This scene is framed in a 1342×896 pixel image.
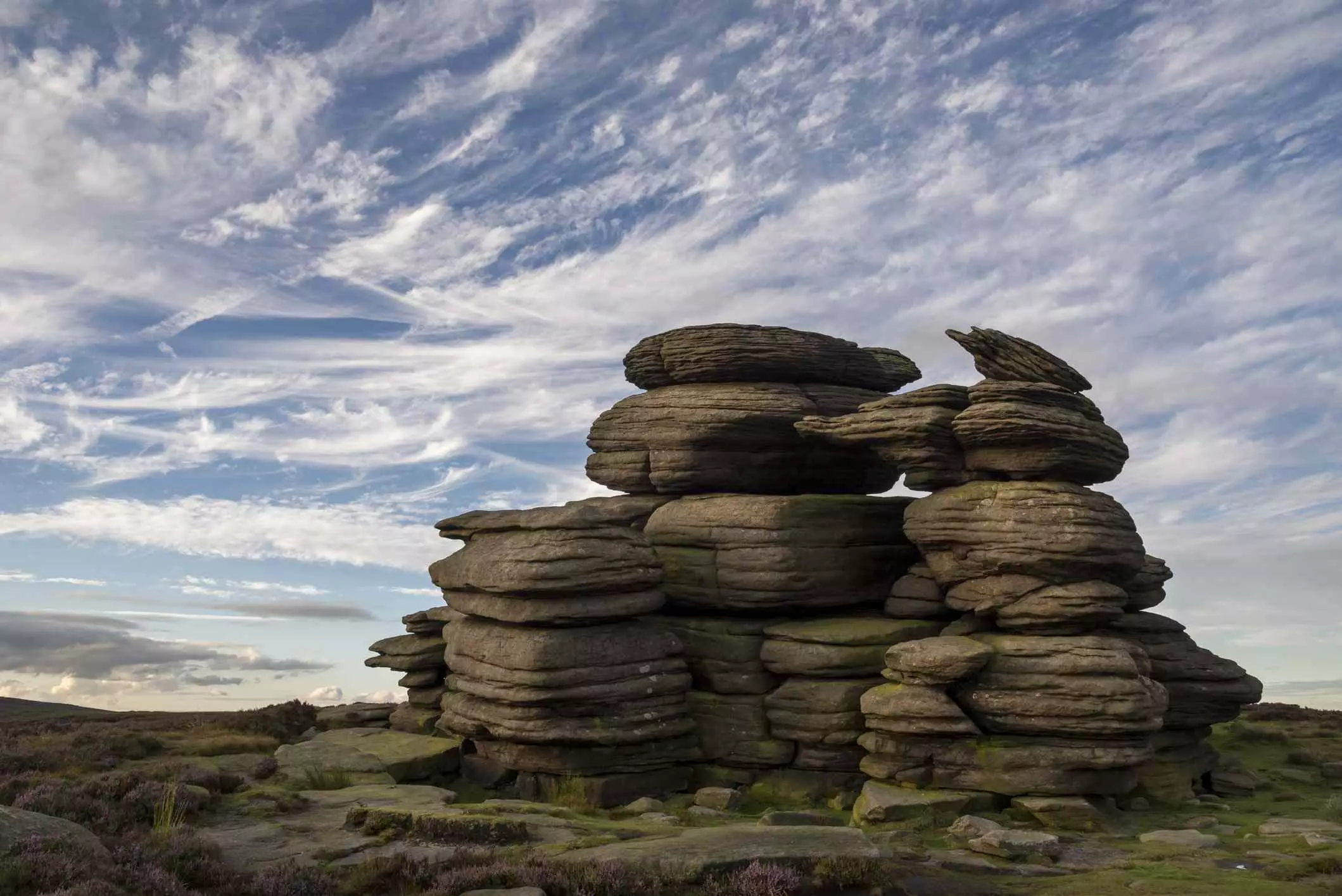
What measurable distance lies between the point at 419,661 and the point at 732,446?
553 inches

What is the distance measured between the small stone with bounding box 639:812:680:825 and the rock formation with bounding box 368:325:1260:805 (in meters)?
5.01

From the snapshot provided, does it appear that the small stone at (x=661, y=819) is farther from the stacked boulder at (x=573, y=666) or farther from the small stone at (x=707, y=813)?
the stacked boulder at (x=573, y=666)

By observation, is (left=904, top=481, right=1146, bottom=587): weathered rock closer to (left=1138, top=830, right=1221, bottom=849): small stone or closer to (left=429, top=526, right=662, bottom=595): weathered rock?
(left=1138, top=830, right=1221, bottom=849): small stone

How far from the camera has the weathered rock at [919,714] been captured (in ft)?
85.9

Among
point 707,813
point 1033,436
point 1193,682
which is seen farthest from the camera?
point 1193,682

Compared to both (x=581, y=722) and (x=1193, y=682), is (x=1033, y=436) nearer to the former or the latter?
(x=1193, y=682)

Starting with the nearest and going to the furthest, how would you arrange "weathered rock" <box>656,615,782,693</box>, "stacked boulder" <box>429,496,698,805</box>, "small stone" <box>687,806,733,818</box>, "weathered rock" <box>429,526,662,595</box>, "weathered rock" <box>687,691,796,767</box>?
"small stone" <box>687,806,733,818</box> < "stacked boulder" <box>429,496,698,805</box> < "weathered rock" <box>429,526,662,595</box> < "weathered rock" <box>687,691,796,767</box> < "weathered rock" <box>656,615,782,693</box>

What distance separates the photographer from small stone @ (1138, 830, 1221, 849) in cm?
2042

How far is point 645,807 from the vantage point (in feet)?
80.3

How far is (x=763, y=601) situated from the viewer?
31.4 meters

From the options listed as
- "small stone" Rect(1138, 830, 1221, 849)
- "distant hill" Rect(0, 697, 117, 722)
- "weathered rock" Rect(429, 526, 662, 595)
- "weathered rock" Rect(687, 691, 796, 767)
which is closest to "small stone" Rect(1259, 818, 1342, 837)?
"small stone" Rect(1138, 830, 1221, 849)

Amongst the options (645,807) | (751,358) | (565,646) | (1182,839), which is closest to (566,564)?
(565,646)

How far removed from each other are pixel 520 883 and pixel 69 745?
2287 cm

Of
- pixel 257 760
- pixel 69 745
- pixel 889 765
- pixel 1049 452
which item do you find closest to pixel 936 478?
pixel 1049 452
